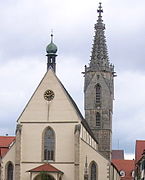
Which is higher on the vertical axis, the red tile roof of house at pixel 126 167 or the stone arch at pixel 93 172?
the red tile roof of house at pixel 126 167

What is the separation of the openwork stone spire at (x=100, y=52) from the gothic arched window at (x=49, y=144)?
100ft

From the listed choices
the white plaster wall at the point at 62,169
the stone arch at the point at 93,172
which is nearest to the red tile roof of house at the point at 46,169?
the white plaster wall at the point at 62,169

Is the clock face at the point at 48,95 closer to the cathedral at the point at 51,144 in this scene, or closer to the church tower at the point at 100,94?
the cathedral at the point at 51,144

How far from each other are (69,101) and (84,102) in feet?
93.2

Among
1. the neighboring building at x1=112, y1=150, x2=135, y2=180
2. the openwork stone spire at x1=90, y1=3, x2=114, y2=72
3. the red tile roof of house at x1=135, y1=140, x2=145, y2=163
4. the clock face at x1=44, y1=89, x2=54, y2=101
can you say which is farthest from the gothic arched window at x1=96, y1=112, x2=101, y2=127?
the clock face at x1=44, y1=89, x2=54, y2=101

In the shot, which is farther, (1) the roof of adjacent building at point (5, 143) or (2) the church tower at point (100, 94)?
(2) the church tower at point (100, 94)

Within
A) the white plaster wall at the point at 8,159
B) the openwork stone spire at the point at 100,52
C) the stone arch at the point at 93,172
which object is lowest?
the stone arch at the point at 93,172

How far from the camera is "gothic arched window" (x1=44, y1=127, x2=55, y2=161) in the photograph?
70188mm

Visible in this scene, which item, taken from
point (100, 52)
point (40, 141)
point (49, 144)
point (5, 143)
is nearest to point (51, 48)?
point (40, 141)

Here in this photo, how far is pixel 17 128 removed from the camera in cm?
7012

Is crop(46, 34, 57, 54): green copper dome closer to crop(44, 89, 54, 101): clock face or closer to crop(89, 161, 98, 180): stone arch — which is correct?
crop(44, 89, 54, 101): clock face

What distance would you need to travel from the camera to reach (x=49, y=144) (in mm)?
70438

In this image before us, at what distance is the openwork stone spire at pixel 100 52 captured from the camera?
327 ft

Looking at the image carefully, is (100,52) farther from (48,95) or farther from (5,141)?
(48,95)
